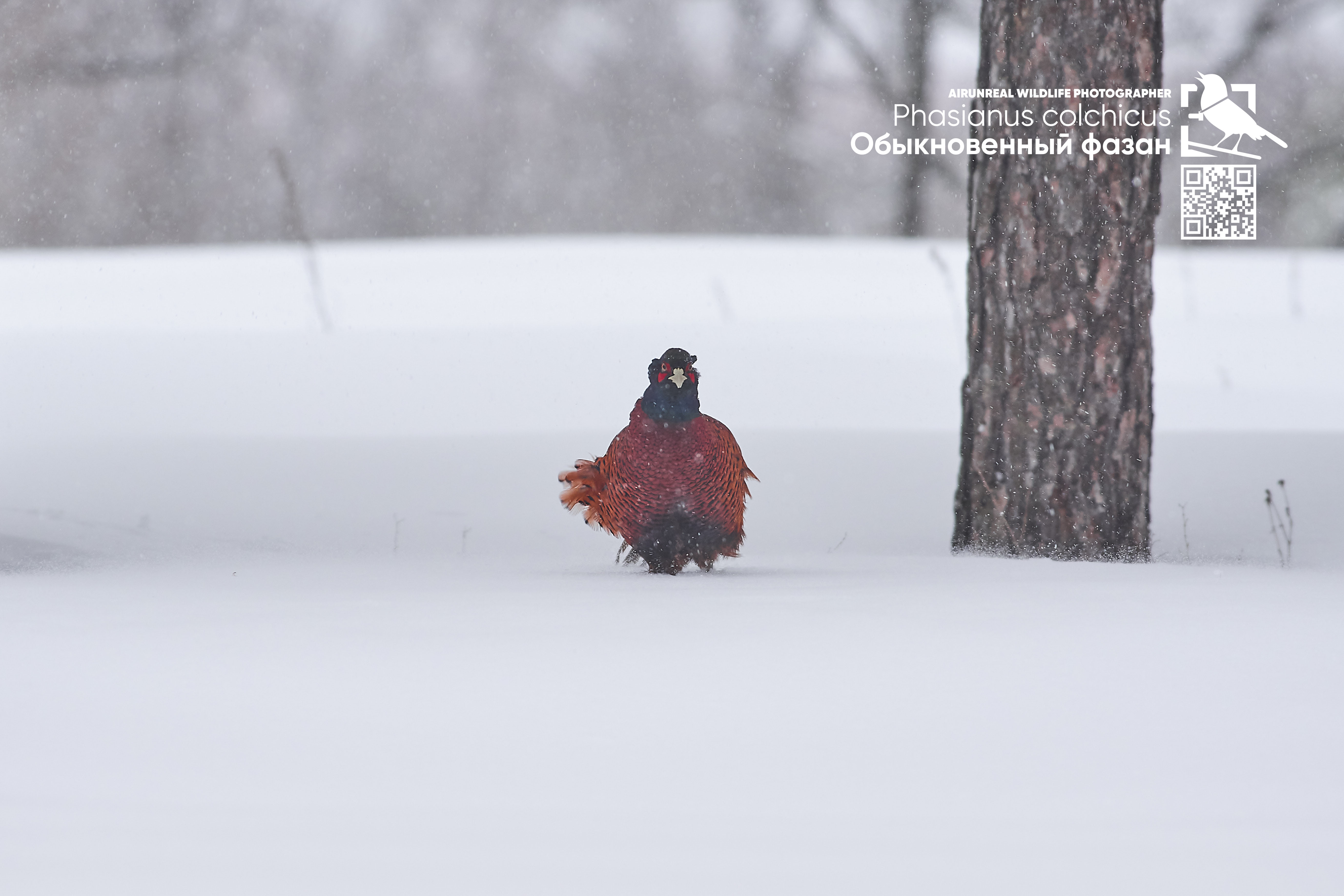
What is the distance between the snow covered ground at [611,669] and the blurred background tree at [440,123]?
440 inches

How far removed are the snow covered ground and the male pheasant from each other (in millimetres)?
125

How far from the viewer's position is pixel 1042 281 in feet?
12.6

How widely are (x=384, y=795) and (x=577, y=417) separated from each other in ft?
15.5

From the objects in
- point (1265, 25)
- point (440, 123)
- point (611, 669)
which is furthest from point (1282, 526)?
point (440, 123)

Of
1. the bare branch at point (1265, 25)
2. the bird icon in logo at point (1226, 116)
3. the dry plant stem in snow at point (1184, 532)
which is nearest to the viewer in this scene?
the dry plant stem in snow at point (1184, 532)

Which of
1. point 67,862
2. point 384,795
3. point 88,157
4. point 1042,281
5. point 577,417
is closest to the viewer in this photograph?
point 67,862

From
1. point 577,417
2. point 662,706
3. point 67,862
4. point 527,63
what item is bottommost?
point 67,862

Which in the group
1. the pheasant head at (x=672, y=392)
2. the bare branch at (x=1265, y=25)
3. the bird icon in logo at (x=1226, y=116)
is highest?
the bare branch at (x=1265, y=25)

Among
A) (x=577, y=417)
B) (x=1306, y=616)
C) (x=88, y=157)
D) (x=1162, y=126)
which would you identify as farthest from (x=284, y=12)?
(x=1306, y=616)

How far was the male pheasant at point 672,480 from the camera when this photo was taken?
3.30 metres

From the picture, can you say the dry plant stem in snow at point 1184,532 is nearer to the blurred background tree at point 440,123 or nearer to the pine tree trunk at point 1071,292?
the pine tree trunk at point 1071,292

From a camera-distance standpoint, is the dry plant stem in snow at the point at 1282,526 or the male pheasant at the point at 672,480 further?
the dry plant stem in snow at the point at 1282,526

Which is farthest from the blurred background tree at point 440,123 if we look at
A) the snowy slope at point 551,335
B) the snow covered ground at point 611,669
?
the snow covered ground at point 611,669

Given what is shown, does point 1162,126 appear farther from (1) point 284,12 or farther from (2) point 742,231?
(1) point 284,12
